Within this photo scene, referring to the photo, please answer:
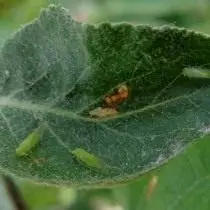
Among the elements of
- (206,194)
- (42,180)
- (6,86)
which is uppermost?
(6,86)

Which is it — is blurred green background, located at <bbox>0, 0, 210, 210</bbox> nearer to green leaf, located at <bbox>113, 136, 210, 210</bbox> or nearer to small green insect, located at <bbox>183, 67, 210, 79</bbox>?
green leaf, located at <bbox>113, 136, 210, 210</bbox>

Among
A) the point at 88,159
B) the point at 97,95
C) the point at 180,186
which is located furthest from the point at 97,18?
the point at 88,159

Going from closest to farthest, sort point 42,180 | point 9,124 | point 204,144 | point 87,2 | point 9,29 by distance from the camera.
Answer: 1. point 42,180
2. point 9,124
3. point 204,144
4. point 9,29
5. point 87,2

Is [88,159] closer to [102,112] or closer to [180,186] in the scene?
[102,112]

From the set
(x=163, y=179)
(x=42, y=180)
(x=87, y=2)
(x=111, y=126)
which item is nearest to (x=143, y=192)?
(x=163, y=179)

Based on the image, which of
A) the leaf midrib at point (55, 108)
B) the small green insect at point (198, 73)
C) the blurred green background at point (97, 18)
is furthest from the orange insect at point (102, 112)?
the blurred green background at point (97, 18)

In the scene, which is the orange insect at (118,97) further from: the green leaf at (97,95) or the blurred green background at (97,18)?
the blurred green background at (97,18)

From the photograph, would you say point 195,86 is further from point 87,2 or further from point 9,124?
point 87,2

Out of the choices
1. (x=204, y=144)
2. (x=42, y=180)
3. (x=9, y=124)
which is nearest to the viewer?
(x=42, y=180)
